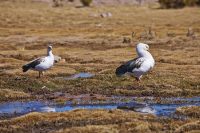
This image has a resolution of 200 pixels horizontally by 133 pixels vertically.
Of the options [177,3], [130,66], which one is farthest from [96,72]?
[177,3]

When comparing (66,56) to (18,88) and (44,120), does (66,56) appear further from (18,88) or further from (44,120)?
(44,120)

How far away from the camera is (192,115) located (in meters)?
22.4

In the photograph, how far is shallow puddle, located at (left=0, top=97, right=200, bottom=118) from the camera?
79.2ft

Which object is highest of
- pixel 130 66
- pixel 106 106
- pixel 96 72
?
pixel 130 66

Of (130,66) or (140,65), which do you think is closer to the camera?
(140,65)

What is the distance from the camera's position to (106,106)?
2545 centimetres

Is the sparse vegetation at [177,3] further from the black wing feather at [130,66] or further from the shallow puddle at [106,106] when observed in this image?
the shallow puddle at [106,106]

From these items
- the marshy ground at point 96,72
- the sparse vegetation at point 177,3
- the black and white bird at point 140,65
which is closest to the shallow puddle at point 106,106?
the marshy ground at point 96,72

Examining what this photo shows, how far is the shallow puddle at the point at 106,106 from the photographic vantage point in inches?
950

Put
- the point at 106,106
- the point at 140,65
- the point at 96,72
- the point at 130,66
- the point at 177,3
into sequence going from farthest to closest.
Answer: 1. the point at 177,3
2. the point at 96,72
3. the point at 130,66
4. the point at 140,65
5. the point at 106,106

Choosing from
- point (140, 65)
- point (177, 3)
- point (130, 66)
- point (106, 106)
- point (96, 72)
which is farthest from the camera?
point (177, 3)

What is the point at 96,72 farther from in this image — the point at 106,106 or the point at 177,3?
the point at 177,3

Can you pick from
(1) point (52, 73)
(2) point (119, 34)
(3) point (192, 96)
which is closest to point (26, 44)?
(2) point (119, 34)

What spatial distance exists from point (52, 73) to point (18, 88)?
6.08m
